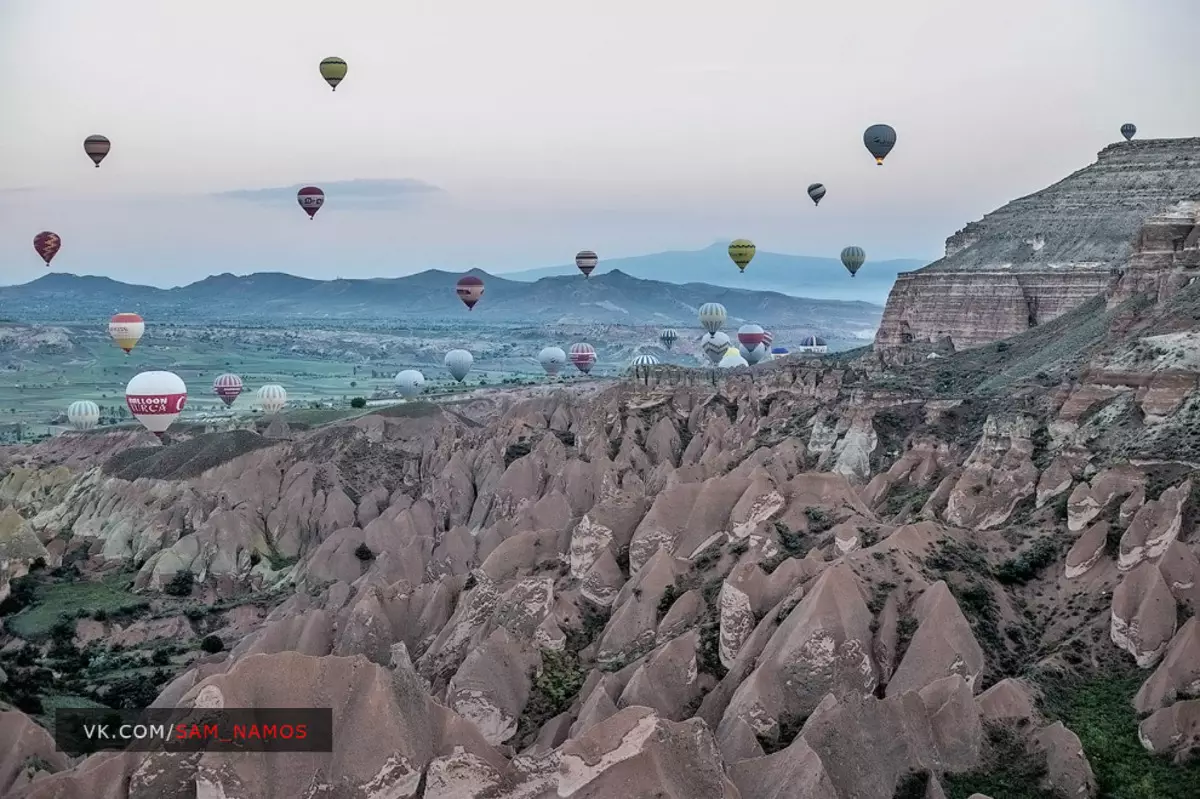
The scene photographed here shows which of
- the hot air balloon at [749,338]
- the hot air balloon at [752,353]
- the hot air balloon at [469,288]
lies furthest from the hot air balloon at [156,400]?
the hot air balloon at [749,338]

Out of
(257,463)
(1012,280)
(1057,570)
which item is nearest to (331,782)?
(1057,570)

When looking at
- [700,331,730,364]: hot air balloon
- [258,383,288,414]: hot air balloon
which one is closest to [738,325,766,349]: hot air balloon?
[700,331,730,364]: hot air balloon

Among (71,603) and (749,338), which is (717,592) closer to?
(71,603)

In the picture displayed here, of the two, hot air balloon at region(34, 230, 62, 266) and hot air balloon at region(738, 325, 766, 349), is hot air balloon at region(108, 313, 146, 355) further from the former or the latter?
hot air balloon at region(738, 325, 766, 349)

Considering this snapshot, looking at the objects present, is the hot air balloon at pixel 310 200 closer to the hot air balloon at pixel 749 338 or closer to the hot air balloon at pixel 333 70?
the hot air balloon at pixel 333 70

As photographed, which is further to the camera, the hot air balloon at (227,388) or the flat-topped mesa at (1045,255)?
the hot air balloon at (227,388)

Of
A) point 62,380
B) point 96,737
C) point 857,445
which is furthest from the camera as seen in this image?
point 62,380

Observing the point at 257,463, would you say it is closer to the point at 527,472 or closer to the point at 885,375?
the point at 527,472
